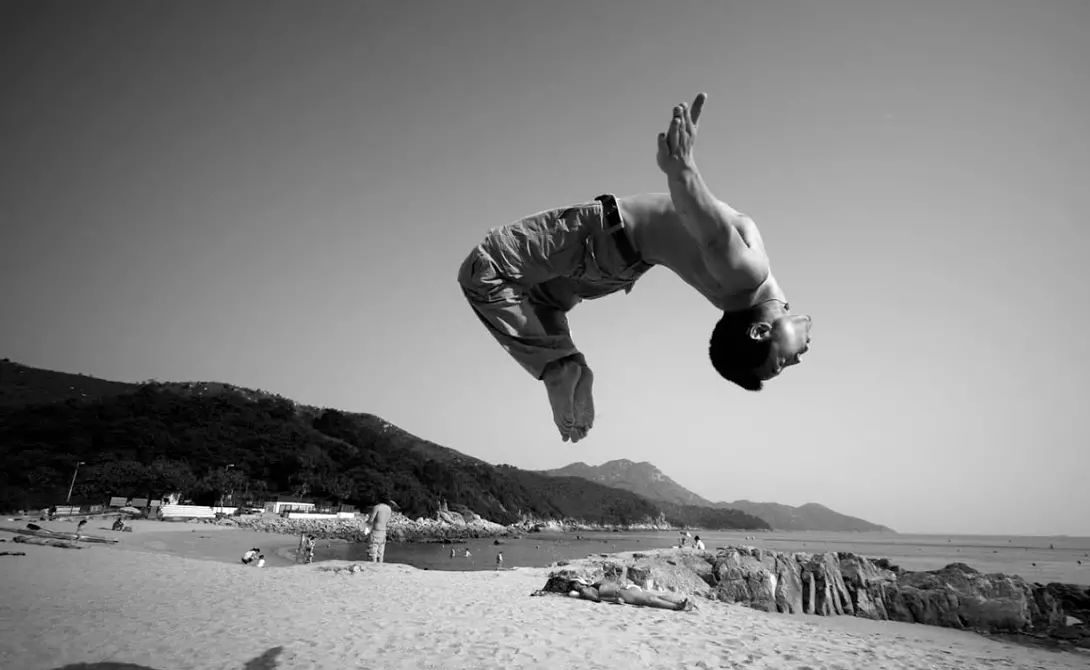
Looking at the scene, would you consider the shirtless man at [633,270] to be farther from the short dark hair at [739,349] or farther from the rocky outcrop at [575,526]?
the rocky outcrop at [575,526]

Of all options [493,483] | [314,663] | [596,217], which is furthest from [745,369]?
[493,483]

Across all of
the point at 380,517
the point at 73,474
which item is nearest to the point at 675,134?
the point at 380,517

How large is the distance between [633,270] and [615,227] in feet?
0.82

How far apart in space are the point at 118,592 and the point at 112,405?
287 feet

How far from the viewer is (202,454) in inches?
2648

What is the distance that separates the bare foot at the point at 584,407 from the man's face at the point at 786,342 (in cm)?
67

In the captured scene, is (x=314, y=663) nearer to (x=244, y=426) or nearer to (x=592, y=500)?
(x=244, y=426)

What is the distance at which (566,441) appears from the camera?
2.24 metres

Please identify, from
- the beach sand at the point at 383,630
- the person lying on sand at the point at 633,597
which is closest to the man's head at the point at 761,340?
the beach sand at the point at 383,630

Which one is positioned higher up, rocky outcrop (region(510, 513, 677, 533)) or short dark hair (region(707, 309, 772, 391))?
short dark hair (region(707, 309, 772, 391))

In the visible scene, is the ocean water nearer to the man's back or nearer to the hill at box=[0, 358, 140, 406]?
the man's back

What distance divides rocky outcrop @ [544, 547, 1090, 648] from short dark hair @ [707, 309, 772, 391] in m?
11.6

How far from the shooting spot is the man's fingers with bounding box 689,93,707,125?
5.06ft

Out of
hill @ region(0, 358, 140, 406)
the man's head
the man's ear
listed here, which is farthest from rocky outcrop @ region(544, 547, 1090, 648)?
hill @ region(0, 358, 140, 406)
